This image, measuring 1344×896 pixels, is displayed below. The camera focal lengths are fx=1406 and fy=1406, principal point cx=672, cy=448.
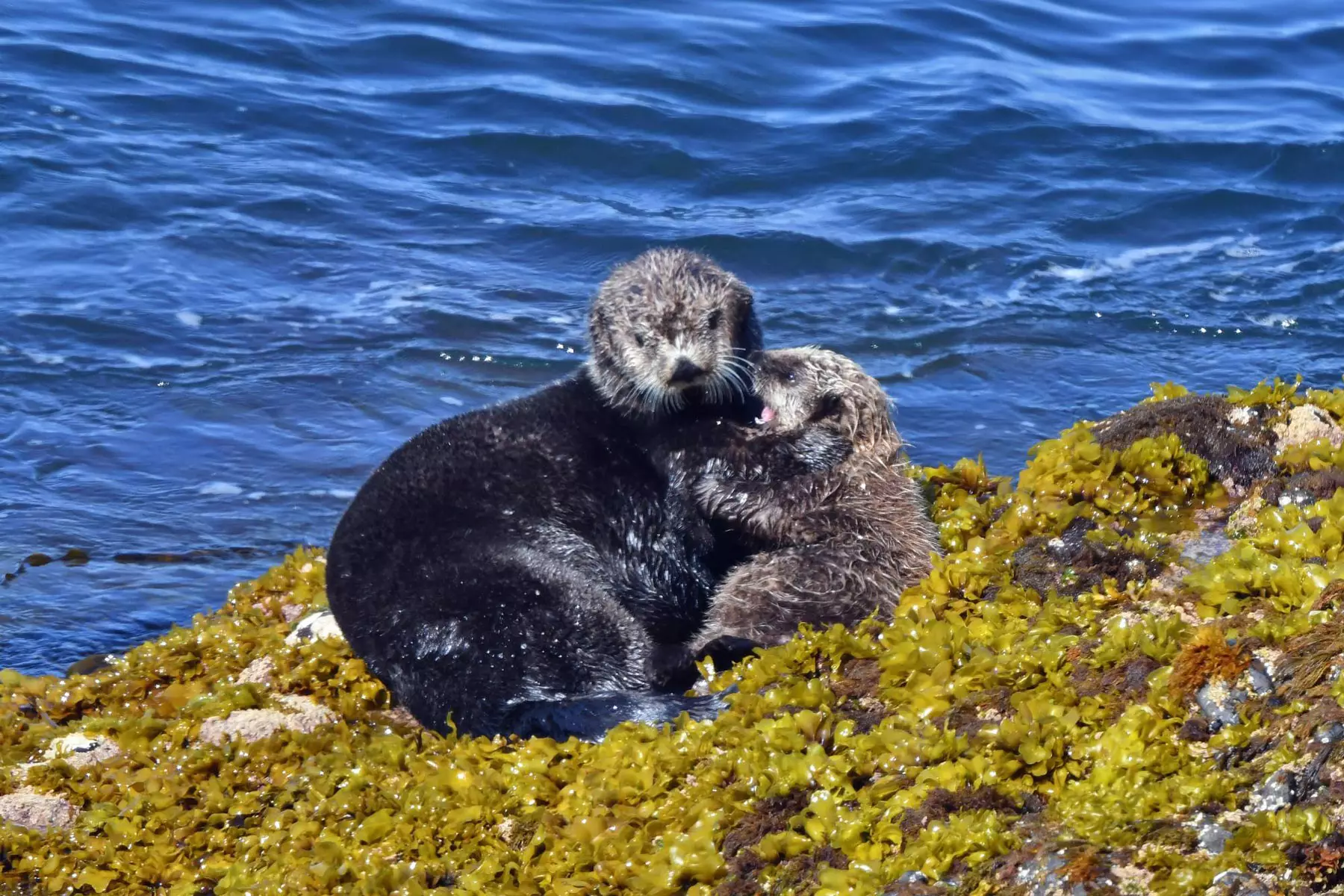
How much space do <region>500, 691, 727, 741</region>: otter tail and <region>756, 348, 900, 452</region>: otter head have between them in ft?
4.57

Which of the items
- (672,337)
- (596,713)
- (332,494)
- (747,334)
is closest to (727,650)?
(596,713)

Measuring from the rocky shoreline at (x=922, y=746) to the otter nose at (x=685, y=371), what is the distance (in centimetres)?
102

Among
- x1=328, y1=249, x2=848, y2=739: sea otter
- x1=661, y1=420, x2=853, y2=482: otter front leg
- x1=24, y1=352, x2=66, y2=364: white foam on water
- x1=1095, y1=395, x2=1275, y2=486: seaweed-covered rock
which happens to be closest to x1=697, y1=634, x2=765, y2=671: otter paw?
x1=328, y1=249, x2=848, y2=739: sea otter

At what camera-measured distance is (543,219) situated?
40.1 feet

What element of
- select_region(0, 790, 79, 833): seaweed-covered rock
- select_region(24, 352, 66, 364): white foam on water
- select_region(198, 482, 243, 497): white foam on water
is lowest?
select_region(198, 482, 243, 497): white foam on water

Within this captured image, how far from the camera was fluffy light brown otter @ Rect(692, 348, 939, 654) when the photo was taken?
468cm

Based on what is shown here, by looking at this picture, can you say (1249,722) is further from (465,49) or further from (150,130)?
(465,49)

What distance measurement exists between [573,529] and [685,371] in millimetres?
715

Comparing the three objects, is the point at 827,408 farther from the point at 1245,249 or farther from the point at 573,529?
the point at 1245,249

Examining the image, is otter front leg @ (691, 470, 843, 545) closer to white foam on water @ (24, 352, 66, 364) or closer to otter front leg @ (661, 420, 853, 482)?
otter front leg @ (661, 420, 853, 482)

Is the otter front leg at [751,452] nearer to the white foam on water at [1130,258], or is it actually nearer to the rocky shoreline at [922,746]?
the rocky shoreline at [922,746]

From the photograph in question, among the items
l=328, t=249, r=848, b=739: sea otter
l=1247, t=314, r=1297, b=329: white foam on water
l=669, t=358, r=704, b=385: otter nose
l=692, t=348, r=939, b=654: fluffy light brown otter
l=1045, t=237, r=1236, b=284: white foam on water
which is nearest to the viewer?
l=328, t=249, r=848, b=739: sea otter

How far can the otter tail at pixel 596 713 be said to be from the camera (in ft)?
13.3

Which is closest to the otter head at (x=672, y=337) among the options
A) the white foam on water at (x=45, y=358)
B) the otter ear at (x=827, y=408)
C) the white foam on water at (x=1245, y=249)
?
the otter ear at (x=827, y=408)
